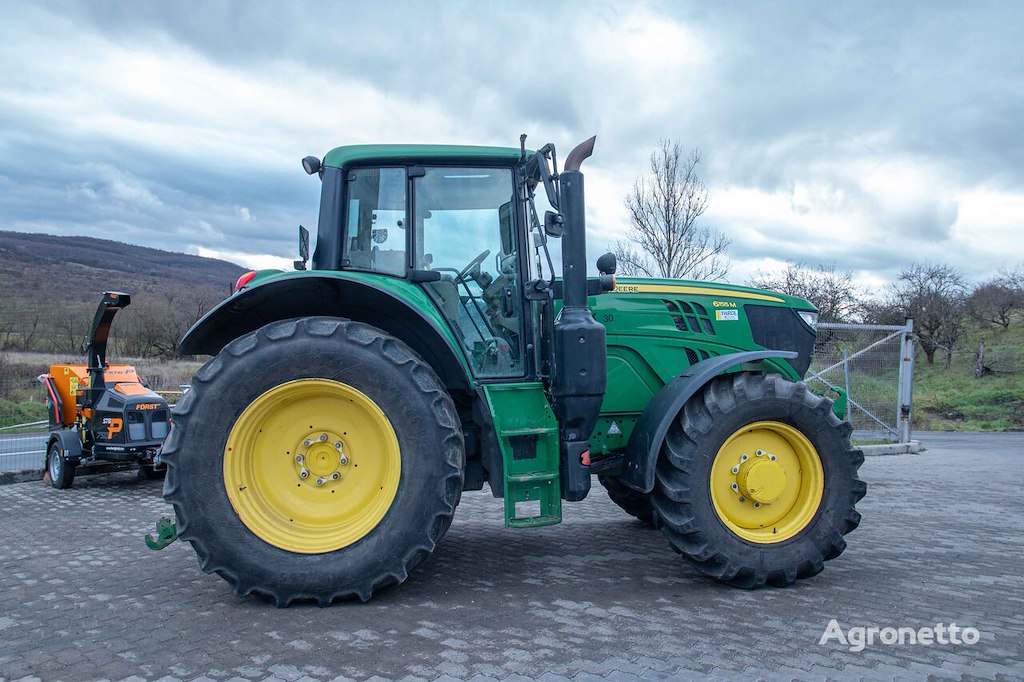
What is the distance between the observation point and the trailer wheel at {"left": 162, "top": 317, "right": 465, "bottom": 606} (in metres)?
3.82

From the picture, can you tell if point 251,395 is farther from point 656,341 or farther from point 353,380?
point 656,341

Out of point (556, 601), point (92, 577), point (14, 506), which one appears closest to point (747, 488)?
point (556, 601)

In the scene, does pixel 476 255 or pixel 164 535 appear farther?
pixel 476 255

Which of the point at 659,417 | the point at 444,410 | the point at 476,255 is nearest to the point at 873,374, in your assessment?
the point at 659,417

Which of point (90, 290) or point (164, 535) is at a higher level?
point (90, 290)

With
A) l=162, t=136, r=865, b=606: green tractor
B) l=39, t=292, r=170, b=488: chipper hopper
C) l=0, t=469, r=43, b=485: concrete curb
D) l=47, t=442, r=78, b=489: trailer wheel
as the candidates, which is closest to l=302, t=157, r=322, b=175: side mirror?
l=162, t=136, r=865, b=606: green tractor

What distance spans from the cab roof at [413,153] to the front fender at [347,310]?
74 centimetres

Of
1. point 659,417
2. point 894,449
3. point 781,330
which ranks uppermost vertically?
point 781,330

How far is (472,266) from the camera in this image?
14.9ft

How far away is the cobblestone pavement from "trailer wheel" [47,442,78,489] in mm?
2524

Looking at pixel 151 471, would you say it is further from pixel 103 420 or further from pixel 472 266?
pixel 472 266

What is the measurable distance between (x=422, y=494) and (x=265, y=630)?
978 millimetres

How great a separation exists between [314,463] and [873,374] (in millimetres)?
10921

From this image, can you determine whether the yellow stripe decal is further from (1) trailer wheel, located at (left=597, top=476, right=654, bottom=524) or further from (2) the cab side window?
(2) the cab side window
